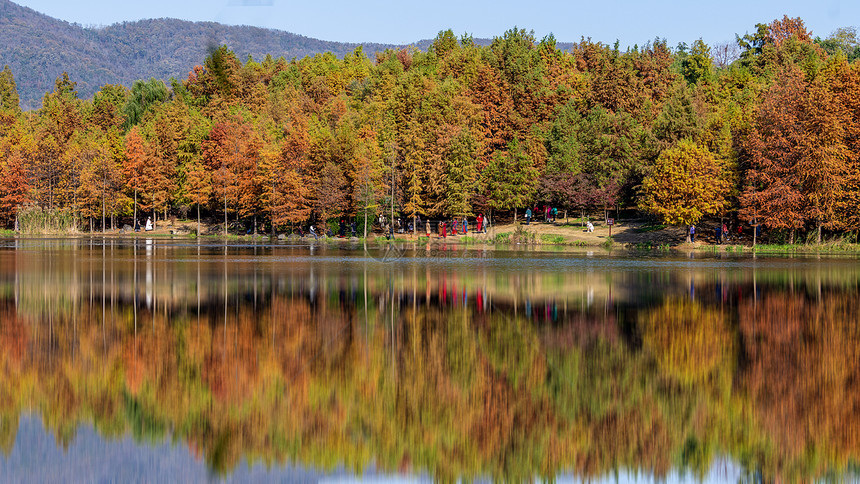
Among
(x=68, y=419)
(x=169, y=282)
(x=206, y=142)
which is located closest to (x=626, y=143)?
(x=206, y=142)

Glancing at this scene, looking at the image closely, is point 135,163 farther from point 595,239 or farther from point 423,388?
point 423,388

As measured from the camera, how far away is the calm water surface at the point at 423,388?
33.0 feet

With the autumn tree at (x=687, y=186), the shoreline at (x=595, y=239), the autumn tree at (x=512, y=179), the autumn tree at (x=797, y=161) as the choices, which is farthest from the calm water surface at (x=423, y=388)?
the autumn tree at (x=512, y=179)

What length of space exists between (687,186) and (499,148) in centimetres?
3642

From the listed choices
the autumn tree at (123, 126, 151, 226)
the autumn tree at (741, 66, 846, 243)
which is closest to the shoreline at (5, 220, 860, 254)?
the autumn tree at (741, 66, 846, 243)

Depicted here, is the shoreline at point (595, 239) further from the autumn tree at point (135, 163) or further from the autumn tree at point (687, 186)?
the autumn tree at point (135, 163)

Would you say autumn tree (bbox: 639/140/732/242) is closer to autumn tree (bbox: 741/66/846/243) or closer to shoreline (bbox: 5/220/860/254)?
shoreline (bbox: 5/220/860/254)

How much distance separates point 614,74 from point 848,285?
71.0m

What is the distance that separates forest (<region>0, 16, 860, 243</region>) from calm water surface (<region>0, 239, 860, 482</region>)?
43.8m

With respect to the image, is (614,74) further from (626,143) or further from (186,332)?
(186,332)

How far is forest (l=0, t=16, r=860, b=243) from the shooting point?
222 feet

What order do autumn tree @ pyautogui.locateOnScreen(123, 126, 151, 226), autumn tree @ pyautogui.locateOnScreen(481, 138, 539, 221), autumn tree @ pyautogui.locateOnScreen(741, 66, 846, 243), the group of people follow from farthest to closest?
autumn tree @ pyautogui.locateOnScreen(123, 126, 151, 226)
the group of people
autumn tree @ pyautogui.locateOnScreen(481, 138, 539, 221)
autumn tree @ pyautogui.locateOnScreen(741, 66, 846, 243)

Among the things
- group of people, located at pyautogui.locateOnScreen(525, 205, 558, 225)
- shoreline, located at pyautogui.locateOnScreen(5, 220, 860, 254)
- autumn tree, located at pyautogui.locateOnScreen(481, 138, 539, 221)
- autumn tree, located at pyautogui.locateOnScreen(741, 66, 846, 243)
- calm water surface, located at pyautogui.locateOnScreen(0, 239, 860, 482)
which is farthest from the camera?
group of people, located at pyautogui.locateOnScreen(525, 205, 558, 225)

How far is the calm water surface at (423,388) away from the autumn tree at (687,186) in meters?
43.1
